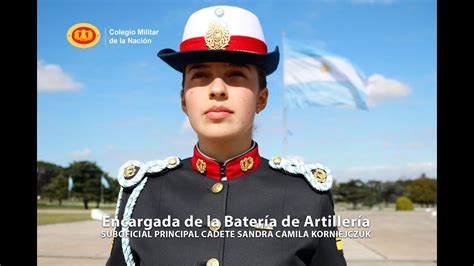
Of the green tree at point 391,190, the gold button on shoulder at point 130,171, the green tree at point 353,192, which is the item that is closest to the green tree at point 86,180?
the green tree at point 353,192

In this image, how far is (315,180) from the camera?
94.5 inches

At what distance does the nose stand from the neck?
0.22 meters

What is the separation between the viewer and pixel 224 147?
7.43ft

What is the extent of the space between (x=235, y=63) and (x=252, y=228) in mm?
745

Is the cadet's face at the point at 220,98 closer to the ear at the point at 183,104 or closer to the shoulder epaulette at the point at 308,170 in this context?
the ear at the point at 183,104

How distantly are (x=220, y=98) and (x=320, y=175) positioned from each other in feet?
2.21

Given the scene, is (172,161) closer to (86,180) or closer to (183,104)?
(183,104)

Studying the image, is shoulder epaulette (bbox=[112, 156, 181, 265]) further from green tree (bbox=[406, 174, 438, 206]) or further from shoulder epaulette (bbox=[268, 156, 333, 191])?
green tree (bbox=[406, 174, 438, 206])

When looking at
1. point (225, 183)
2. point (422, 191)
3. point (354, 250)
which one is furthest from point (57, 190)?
point (422, 191)

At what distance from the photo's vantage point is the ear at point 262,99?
92.4 inches

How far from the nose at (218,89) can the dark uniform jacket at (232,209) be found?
350 millimetres

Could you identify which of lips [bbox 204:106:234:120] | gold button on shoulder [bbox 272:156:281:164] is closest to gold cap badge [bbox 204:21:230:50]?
lips [bbox 204:106:234:120]
